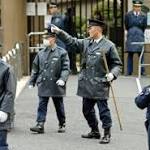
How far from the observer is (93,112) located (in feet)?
33.5

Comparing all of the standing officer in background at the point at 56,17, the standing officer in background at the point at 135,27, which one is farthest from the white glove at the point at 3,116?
the standing officer in background at the point at 135,27

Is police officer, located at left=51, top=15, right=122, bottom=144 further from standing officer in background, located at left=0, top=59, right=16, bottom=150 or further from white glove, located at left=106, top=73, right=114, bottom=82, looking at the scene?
standing officer in background, located at left=0, top=59, right=16, bottom=150

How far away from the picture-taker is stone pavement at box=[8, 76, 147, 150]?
9906 millimetres

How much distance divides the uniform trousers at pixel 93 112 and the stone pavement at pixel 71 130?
11.4 inches

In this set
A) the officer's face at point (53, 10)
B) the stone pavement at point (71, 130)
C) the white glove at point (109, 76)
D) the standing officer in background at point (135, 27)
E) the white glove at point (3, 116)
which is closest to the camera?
the white glove at point (3, 116)

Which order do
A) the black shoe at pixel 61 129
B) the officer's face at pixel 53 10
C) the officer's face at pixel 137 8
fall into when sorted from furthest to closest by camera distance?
the officer's face at pixel 137 8 < the officer's face at pixel 53 10 < the black shoe at pixel 61 129

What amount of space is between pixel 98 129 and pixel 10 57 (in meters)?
3.53

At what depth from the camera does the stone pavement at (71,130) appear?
9.91 meters

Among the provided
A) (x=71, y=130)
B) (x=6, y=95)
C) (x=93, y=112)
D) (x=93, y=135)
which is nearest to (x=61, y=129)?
(x=71, y=130)

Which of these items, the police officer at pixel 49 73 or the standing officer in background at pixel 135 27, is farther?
the standing officer in background at pixel 135 27

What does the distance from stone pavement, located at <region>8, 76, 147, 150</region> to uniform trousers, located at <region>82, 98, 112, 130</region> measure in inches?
11.4

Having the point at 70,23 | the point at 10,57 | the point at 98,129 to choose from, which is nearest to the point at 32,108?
the point at 10,57

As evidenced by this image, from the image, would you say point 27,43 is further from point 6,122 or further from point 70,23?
point 6,122

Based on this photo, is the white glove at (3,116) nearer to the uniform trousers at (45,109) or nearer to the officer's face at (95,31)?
the officer's face at (95,31)
